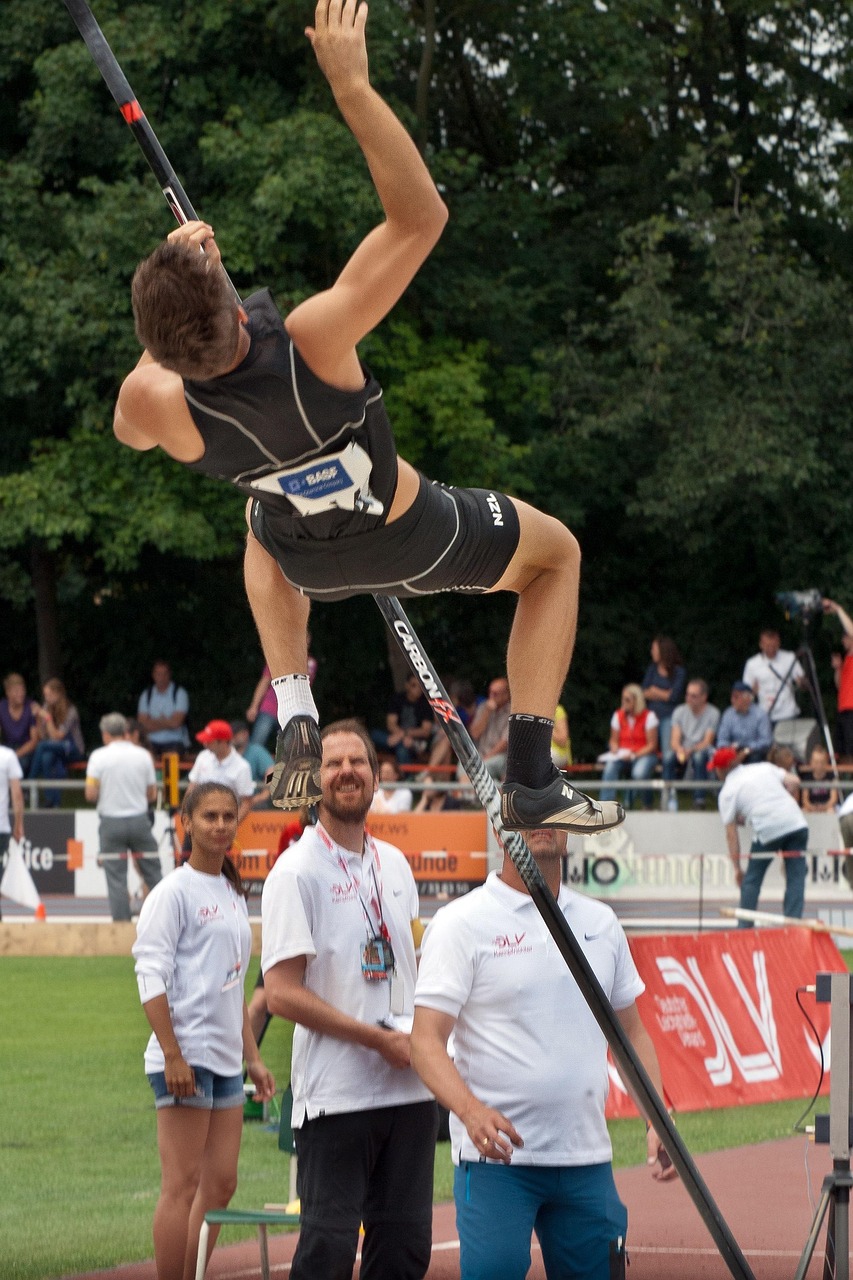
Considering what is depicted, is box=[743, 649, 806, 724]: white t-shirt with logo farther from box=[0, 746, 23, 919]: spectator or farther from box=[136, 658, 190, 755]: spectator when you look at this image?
box=[0, 746, 23, 919]: spectator

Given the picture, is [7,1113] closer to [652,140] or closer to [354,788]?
[354,788]

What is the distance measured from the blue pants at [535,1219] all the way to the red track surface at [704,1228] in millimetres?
2390

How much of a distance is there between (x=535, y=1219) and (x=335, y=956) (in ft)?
3.50

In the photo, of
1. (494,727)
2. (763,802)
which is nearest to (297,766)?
(763,802)

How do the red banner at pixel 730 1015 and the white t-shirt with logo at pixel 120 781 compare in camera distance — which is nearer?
the red banner at pixel 730 1015

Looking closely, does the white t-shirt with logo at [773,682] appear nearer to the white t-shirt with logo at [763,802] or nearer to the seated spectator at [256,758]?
the white t-shirt with logo at [763,802]

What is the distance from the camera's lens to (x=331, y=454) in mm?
3742

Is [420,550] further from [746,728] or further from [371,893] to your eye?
[746,728]

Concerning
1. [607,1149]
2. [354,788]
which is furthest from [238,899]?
[607,1149]

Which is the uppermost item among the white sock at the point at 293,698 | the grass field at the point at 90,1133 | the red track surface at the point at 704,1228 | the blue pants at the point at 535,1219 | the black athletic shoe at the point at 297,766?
the white sock at the point at 293,698

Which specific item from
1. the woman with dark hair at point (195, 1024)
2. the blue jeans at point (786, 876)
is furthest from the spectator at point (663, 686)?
the woman with dark hair at point (195, 1024)

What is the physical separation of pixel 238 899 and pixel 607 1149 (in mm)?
2104

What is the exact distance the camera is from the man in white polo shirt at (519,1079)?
214 inches

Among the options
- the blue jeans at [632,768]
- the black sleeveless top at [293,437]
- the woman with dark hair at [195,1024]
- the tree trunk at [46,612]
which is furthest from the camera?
the tree trunk at [46,612]
